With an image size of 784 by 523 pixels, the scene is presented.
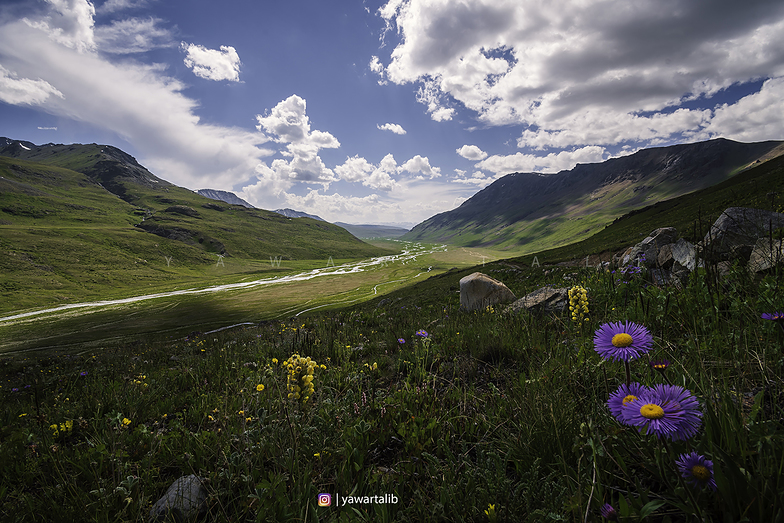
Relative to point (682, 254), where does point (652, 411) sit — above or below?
above

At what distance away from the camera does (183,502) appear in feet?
7.29

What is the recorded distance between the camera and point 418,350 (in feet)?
15.1

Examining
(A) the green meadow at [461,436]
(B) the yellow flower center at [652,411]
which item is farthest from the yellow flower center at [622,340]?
(B) the yellow flower center at [652,411]

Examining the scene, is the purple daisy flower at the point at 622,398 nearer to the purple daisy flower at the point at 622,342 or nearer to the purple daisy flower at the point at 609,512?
the purple daisy flower at the point at 622,342

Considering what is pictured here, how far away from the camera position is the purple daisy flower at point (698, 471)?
3.87 feet

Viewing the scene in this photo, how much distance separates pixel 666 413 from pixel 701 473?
215 millimetres

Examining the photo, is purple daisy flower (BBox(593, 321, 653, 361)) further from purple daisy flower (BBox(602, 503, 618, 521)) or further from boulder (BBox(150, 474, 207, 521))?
boulder (BBox(150, 474, 207, 521))

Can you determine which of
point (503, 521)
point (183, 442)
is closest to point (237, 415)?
point (183, 442)

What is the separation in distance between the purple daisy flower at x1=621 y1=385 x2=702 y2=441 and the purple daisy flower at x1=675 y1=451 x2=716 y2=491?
0.31ft

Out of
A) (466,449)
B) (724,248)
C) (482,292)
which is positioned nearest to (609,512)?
(466,449)

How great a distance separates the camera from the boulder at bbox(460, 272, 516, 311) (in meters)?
14.1

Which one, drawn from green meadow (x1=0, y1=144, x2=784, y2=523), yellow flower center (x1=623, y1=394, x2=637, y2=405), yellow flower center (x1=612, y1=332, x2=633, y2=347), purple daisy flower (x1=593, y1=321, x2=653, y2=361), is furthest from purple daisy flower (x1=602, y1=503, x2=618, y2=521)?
yellow flower center (x1=612, y1=332, x2=633, y2=347)

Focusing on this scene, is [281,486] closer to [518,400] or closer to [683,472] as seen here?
[518,400]

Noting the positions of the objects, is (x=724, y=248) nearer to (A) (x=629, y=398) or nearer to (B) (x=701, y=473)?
(A) (x=629, y=398)
